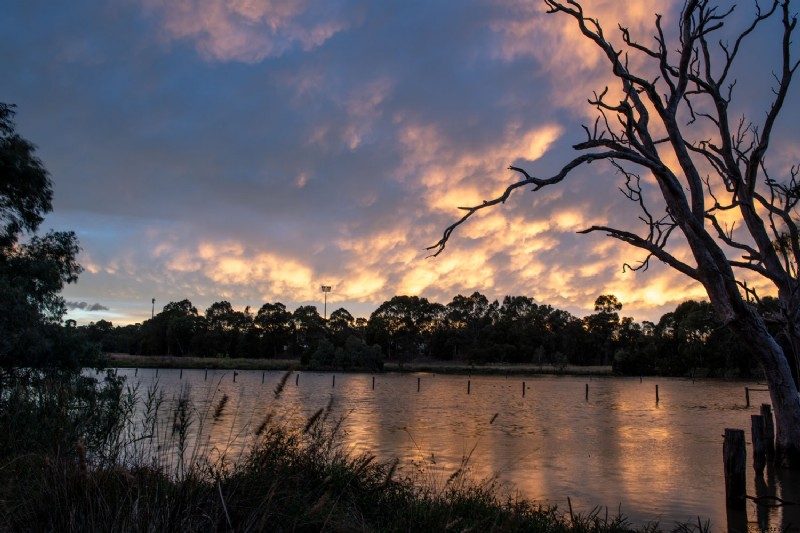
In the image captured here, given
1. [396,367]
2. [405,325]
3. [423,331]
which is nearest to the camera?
[396,367]

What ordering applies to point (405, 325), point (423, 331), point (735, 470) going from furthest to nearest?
point (423, 331) < point (405, 325) < point (735, 470)

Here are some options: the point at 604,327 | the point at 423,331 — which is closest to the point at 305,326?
the point at 423,331

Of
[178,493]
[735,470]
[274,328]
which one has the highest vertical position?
[274,328]

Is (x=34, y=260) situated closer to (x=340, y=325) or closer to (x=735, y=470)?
(x=735, y=470)

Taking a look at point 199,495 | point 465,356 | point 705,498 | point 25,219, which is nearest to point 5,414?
point 199,495

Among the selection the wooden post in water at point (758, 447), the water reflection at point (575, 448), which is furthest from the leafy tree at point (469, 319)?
the wooden post in water at point (758, 447)

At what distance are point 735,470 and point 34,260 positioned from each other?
18563mm

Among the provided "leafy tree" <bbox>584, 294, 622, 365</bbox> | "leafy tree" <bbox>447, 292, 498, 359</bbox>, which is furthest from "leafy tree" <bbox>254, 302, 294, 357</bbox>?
"leafy tree" <bbox>584, 294, 622, 365</bbox>

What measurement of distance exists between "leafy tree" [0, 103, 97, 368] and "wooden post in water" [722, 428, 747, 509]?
52.9ft

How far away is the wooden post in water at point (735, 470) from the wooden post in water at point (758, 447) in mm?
4076

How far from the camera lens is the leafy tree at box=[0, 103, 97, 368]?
14.7 metres

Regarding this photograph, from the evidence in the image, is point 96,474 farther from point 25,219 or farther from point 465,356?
point 465,356

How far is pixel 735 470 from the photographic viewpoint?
41.5 ft

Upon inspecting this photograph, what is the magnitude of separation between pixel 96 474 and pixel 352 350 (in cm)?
10913
